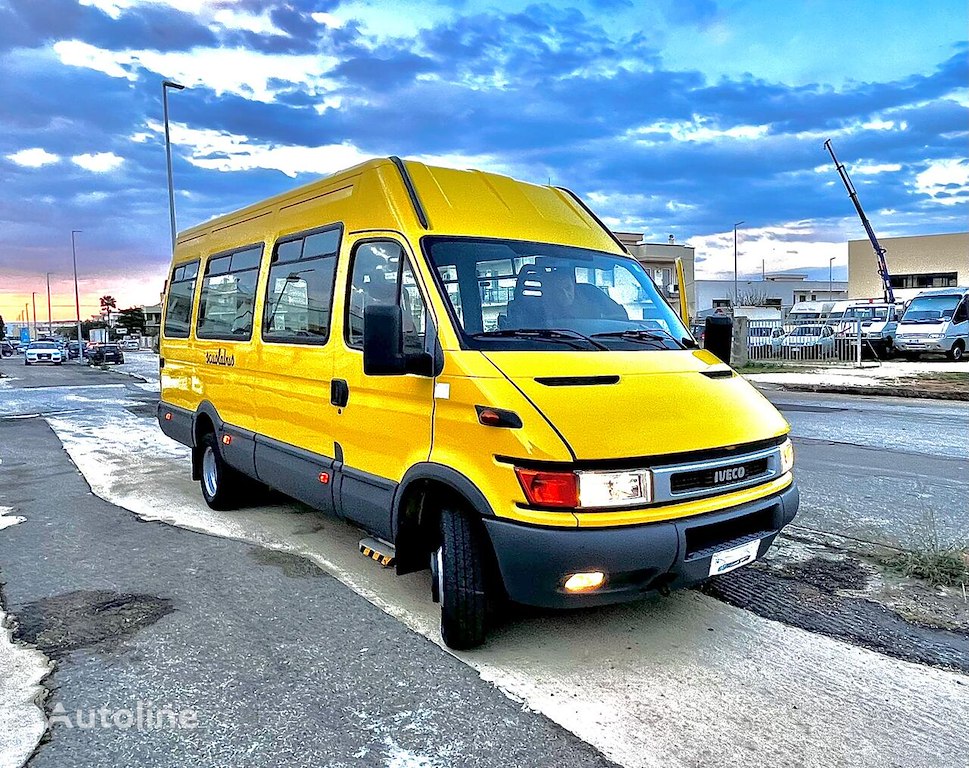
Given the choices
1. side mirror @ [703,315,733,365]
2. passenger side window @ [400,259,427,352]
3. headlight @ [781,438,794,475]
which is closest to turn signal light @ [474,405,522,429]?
passenger side window @ [400,259,427,352]

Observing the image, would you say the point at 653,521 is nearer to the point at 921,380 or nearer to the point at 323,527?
the point at 323,527

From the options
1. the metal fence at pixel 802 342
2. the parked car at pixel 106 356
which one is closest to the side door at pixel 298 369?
the metal fence at pixel 802 342

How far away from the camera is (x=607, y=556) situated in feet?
11.6

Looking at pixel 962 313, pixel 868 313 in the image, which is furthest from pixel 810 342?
pixel 868 313

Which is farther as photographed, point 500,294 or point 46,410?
point 46,410

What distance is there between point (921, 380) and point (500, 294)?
18.3 m

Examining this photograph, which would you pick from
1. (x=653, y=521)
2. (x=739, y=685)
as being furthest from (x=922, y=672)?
(x=653, y=521)

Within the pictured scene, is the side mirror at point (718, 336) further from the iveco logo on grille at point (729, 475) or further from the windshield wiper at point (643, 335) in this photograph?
the iveco logo on grille at point (729, 475)

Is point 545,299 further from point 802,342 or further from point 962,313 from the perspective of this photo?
point 962,313

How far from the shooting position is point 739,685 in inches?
145

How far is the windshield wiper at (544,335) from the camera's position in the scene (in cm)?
421

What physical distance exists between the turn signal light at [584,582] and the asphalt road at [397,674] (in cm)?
48

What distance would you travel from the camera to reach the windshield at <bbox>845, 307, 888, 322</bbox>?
31384 mm
